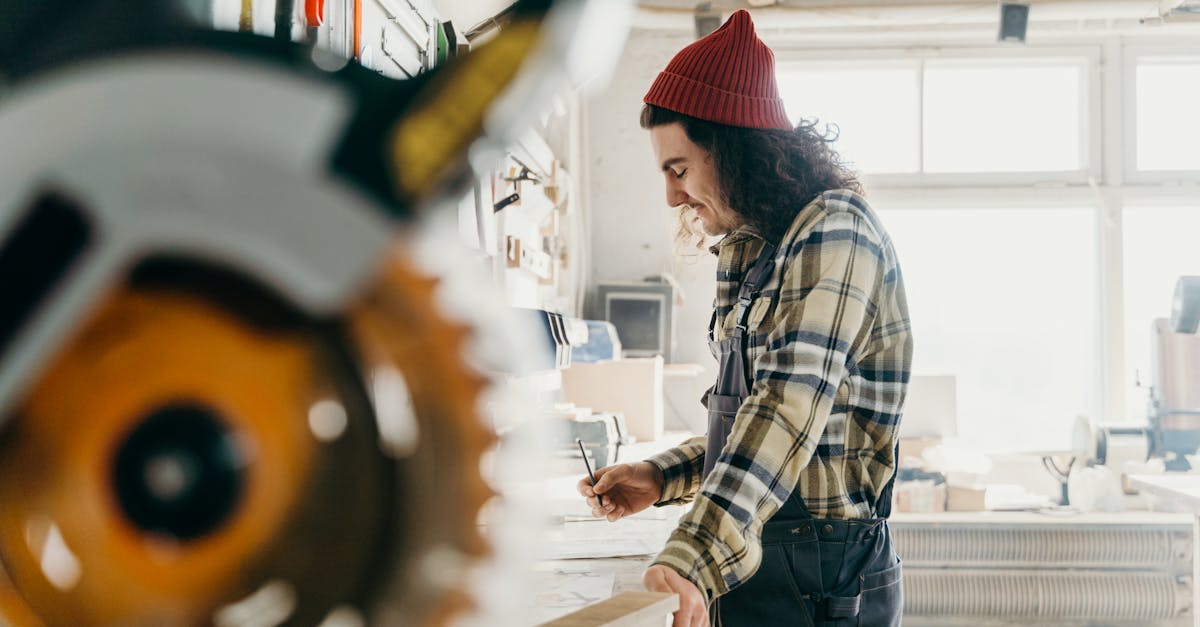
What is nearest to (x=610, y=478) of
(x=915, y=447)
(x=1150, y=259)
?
(x=915, y=447)

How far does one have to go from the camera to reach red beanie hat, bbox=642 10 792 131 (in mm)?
1355

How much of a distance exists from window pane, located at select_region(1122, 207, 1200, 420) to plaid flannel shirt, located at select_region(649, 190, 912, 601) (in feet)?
14.3

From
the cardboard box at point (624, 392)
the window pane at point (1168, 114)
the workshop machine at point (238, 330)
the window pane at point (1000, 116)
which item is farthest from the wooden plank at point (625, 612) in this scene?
the window pane at point (1168, 114)

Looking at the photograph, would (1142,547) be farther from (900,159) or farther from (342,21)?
(342,21)

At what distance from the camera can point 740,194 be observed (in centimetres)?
140

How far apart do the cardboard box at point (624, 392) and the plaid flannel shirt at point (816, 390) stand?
2711 millimetres

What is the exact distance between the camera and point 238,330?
11.0 inches

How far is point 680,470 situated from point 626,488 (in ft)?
0.29

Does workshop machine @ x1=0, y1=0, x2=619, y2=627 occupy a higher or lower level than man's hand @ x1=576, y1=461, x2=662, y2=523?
higher

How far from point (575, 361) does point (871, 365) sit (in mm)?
2596

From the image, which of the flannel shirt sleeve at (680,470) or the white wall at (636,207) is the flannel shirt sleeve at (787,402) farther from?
the white wall at (636,207)

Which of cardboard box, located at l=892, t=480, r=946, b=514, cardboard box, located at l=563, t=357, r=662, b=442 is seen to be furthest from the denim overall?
cardboard box, located at l=892, t=480, r=946, b=514

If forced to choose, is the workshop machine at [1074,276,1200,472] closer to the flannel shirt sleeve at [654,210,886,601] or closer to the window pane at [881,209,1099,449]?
the window pane at [881,209,1099,449]

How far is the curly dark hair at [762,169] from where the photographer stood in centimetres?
139
